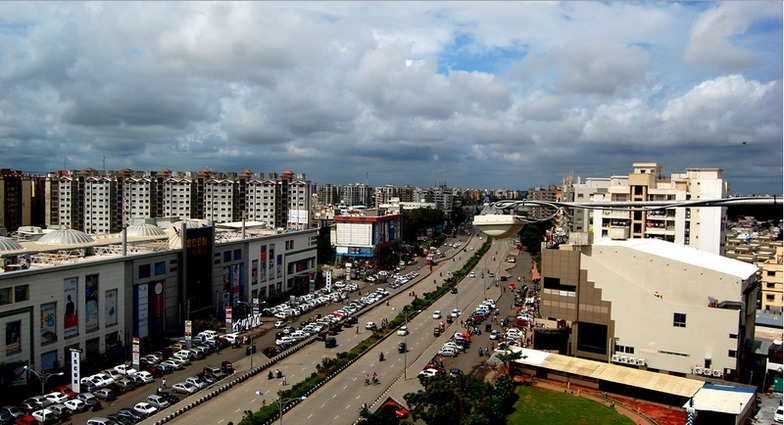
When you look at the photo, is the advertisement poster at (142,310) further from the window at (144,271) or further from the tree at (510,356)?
the tree at (510,356)

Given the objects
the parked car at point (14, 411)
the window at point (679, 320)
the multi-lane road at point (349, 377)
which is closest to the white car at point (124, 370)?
the parked car at point (14, 411)

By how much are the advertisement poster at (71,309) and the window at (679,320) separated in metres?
28.9

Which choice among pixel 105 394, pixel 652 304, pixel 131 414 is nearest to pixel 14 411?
pixel 105 394

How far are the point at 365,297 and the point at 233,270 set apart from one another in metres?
11.9

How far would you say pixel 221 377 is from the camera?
27250mm

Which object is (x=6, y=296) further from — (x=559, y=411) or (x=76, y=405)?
(x=559, y=411)

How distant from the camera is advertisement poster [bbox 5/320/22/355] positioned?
79.8ft

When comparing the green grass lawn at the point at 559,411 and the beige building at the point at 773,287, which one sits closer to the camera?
the green grass lawn at the point at 559,411

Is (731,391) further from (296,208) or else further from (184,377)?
(296,208)

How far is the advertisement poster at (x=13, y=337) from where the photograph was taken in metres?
24.3

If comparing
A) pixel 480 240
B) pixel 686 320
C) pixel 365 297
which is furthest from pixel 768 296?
pixel 480 240

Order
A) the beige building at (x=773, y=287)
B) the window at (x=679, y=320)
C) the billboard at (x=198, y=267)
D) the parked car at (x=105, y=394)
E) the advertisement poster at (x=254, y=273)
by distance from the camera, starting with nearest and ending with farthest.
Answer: the parked car at (x=105, y=394) → the window at (x=679, y=320) → the billboard at (x=198, y=267) → the advertisement poster at (x=254, y=273) → the beige building at (x=773, y=287)

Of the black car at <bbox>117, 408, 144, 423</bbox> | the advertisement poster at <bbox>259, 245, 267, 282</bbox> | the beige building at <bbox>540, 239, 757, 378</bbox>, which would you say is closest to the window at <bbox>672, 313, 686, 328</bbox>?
the beige building at <bbox>540, 239, 757, 378</bbox>

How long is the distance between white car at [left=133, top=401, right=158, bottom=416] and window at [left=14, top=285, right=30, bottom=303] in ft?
24.0
